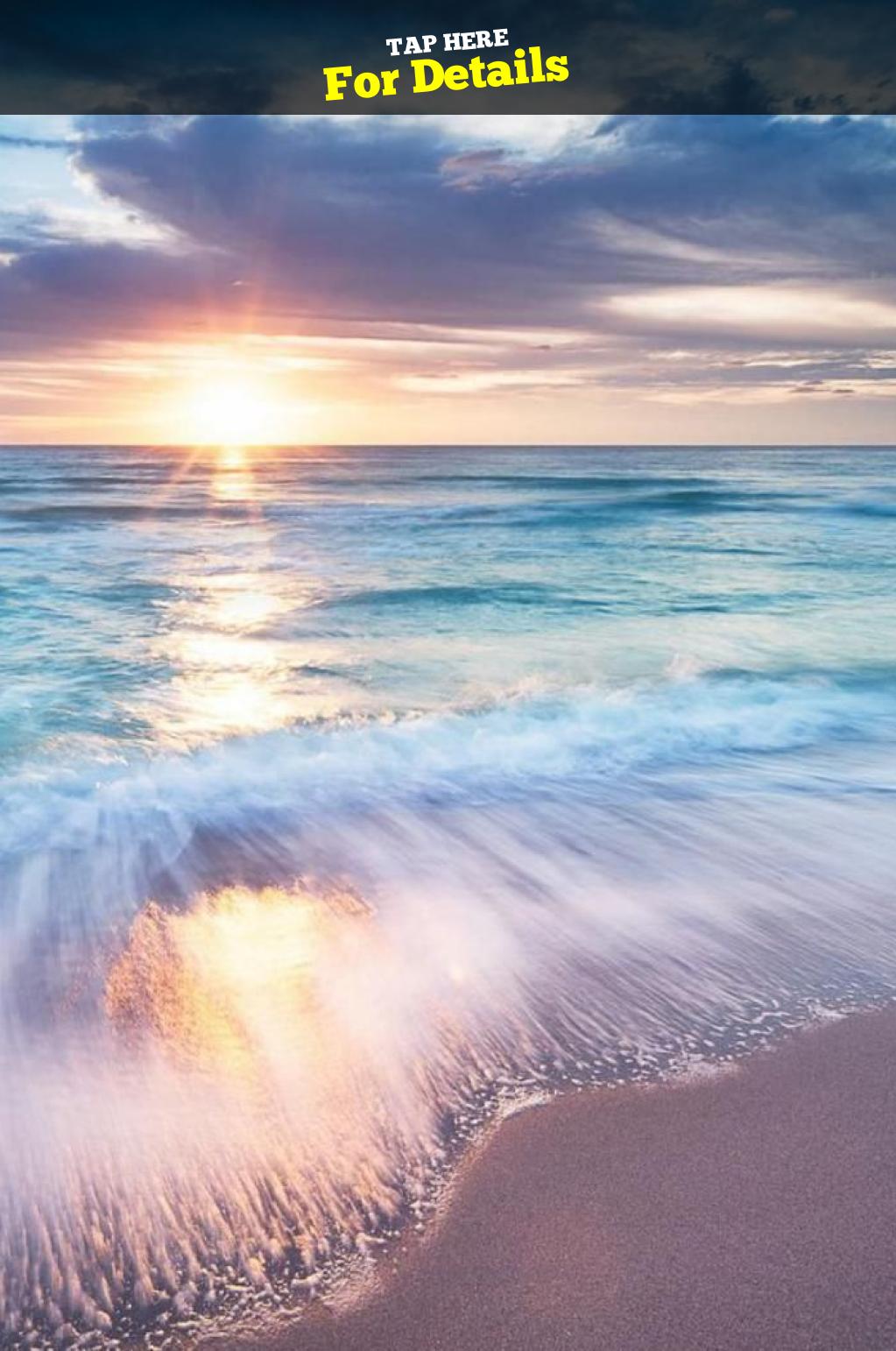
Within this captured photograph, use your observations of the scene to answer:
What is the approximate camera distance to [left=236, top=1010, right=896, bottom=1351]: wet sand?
2.66 meters

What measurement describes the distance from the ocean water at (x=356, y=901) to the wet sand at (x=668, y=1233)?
202 millimetres

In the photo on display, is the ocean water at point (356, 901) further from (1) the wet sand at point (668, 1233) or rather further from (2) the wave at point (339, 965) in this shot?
(1) the wet sand at point (668, 1233)

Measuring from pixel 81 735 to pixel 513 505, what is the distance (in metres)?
31.0

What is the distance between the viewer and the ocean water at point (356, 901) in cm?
316

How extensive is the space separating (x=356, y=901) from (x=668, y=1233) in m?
2.50

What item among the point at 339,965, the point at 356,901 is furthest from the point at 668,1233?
the point at 356,901

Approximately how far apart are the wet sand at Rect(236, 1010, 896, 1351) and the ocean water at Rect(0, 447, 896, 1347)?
202 millimetres

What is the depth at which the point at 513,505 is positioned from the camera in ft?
125

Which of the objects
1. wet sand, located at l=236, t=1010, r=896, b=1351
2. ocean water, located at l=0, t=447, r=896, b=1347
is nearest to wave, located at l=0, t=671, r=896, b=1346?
ocean water, located at l=0, t=447, r=896, b=1347

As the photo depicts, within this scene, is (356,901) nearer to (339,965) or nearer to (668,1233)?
(339,965)

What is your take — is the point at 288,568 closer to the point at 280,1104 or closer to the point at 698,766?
the point at 698,766

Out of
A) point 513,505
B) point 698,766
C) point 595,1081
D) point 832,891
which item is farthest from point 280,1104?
point 513,505

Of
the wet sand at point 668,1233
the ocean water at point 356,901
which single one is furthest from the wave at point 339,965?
the wet sand at point 668,1233

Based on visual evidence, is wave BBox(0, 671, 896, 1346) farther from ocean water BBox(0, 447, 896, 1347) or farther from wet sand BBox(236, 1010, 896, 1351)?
wet sand BBox(236, 1010, 896, 1351)
